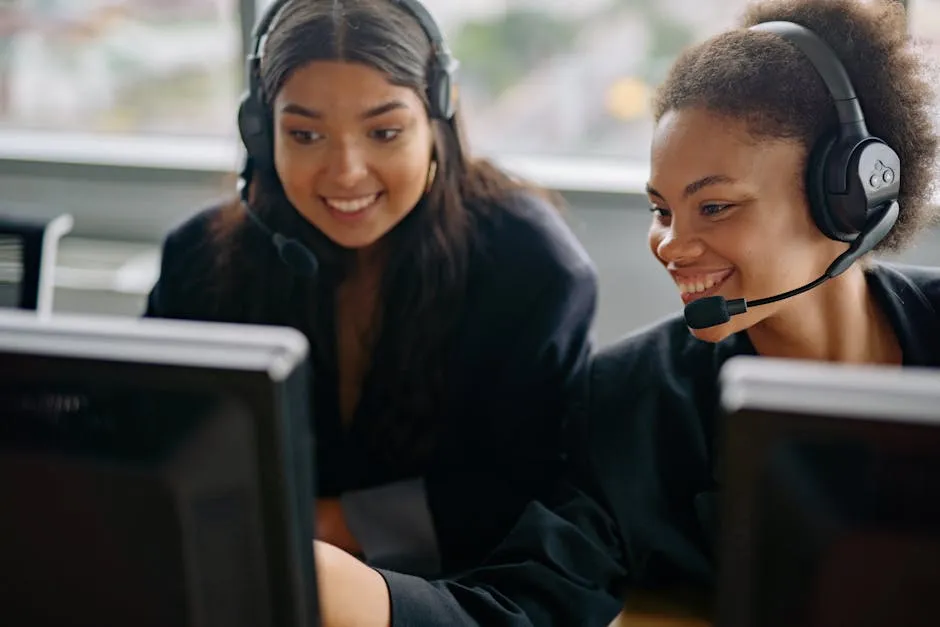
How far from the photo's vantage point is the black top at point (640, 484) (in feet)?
3.49

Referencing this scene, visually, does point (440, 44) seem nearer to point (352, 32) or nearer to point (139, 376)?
point (352, 32)

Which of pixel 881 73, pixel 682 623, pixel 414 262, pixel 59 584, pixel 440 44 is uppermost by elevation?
pixel 440 44

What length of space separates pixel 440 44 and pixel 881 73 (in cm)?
56

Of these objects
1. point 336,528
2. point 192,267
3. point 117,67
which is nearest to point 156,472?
point 336,528

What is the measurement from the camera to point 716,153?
1026 millimetres

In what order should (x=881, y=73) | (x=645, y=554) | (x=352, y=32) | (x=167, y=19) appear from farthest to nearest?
1. (x=167, y=19)
2. (x=352, y=32)
3. (x=645, y=554)
4. (x=881, y=73)

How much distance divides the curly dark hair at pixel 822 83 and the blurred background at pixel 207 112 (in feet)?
3.66

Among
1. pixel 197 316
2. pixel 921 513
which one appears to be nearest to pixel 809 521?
pixel 921 513

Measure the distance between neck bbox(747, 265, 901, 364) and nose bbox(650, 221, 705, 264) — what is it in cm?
12

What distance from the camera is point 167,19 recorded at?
8.53ft

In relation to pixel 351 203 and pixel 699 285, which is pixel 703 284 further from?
pixel 351 203

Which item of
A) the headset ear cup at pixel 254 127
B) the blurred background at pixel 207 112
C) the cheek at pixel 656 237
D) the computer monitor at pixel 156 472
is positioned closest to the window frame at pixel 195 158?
the blurred background at pixel 207 112

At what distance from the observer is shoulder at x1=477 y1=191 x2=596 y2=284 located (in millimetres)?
1445

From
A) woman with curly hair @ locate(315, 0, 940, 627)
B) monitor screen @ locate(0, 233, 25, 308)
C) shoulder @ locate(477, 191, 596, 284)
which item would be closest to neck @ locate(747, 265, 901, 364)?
woman with curly hair @ locate(315, 0, 940, 627)
